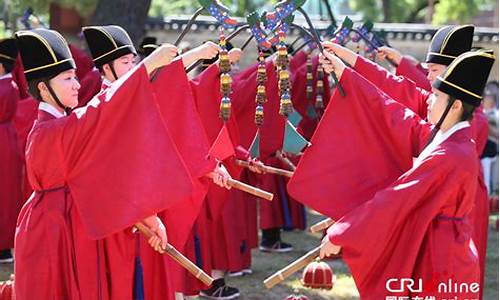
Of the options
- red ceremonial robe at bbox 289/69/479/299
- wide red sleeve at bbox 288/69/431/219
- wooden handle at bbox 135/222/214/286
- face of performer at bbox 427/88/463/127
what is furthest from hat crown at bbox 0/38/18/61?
face of performer at bbox 427/88/463/127

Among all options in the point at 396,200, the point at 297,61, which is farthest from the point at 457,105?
→ the point at 297,61

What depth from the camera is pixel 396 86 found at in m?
4.81

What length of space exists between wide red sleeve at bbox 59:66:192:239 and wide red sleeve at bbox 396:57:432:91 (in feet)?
7.64

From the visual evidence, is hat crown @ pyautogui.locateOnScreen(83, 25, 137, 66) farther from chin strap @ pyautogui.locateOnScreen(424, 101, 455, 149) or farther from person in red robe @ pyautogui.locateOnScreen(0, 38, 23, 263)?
person in red robe @ pyautogui.locateOnScreen(0, 38, 23, 263)

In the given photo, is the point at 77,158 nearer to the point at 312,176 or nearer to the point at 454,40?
the point at 312,176

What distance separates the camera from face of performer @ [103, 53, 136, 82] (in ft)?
15.1

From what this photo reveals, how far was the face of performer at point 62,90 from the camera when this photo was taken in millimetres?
3779

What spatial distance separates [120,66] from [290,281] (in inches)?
105

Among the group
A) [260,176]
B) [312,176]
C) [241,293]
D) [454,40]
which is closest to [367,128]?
[312,176]

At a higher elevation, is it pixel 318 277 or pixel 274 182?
pixel 274 182

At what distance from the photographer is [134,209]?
3.66 metres

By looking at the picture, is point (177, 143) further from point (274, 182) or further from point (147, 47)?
point (274, 182)

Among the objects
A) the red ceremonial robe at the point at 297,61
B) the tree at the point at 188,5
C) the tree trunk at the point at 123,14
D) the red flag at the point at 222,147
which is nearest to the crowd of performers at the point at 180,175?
the red flag at the point at 222,147

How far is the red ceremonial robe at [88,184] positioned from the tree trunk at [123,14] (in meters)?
4.66
